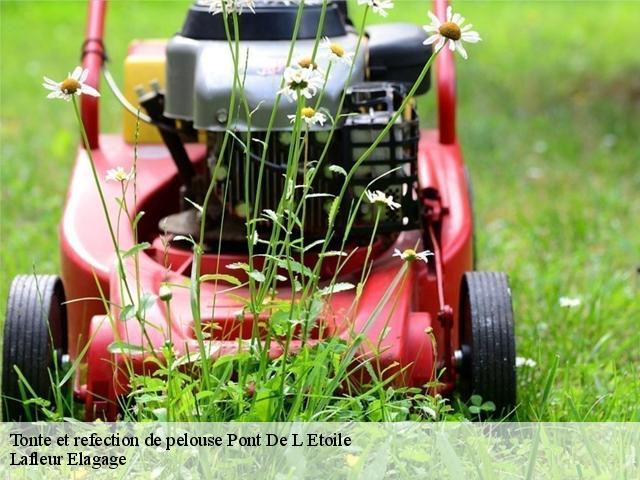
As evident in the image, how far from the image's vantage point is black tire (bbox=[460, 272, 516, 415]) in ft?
6.67

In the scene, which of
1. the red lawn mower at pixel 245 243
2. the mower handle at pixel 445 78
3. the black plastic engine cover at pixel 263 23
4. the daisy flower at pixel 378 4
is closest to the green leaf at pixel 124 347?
the red lawn mower at pixel 245 243

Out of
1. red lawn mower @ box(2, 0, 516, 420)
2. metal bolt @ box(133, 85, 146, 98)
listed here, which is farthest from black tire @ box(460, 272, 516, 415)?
metal bolt @ box(133, 85, 146, 98)

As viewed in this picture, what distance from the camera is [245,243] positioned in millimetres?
2234

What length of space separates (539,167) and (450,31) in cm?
280

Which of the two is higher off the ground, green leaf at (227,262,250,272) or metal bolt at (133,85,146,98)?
metal bolt at (133,85,146,98)

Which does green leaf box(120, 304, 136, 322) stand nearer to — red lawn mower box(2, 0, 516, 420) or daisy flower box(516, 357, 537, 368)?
red lawn mower box(2, 0, 516, 420)

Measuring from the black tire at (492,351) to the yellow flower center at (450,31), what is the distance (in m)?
0.63

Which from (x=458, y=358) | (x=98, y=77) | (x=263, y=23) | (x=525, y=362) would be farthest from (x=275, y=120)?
(x=98, y=77)

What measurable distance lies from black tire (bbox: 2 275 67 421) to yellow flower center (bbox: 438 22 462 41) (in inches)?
30.4

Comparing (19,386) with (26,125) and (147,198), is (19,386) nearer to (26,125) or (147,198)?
(147,198)

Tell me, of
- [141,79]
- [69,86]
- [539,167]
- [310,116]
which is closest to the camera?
[69,86]

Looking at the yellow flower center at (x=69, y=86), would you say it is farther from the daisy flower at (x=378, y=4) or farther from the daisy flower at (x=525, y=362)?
the daisy flower at (x=525, y=362)

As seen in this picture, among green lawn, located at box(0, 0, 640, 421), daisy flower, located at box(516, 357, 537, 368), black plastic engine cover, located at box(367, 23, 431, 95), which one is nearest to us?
daisy flower, located at box(516, 357, 537, 368)

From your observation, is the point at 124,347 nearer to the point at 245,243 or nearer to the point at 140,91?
the point at 245,243
